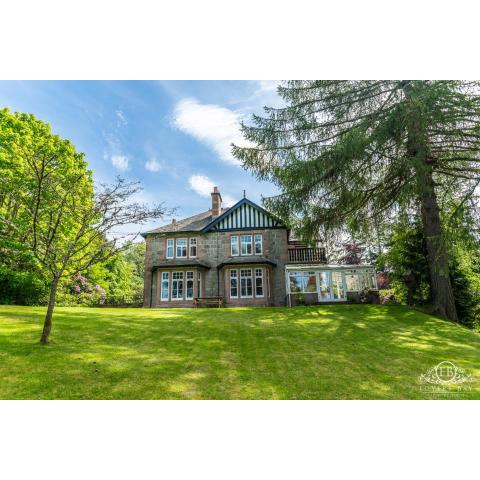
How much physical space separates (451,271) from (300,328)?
26.1 ft

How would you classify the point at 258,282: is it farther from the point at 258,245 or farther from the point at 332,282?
the point at 332,282

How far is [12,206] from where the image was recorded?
12422 mm

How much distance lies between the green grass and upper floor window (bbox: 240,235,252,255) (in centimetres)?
971

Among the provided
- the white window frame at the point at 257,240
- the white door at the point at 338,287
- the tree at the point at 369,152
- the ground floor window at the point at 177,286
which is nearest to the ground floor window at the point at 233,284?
the white window frame at the point at 257,240

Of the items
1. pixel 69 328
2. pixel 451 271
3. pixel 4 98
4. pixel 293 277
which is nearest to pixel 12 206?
pixel 69 328

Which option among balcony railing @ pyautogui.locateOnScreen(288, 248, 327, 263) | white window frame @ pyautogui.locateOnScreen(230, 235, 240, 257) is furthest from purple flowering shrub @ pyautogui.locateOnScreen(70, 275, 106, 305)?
balcony railing @ pyautogui.locateOnScreen(288, 248, 327, 263)

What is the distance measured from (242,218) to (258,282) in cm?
435

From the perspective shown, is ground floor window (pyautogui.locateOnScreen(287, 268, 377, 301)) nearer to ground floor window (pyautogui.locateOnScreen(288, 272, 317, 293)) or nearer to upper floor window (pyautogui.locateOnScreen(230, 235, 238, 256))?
ground floor window (pyautogui.locateOnScreen(288, 272, 317, 293))

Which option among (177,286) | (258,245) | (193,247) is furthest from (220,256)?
(177,286)

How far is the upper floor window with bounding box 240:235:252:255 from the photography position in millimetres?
19531

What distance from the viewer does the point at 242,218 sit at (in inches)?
790

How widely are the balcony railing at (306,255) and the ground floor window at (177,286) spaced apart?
7030 mm

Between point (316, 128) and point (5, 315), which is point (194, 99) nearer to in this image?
point (316, 128)

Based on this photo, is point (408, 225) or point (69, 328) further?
point (408, 225)
